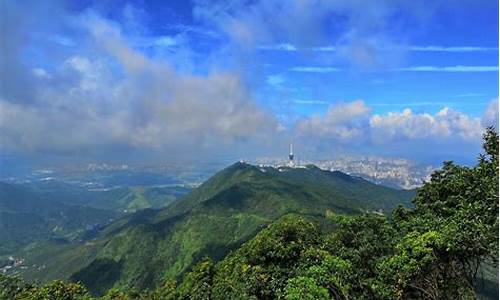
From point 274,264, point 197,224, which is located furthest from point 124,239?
point 274,264

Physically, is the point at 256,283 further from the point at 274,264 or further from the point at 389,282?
the point at 389,282

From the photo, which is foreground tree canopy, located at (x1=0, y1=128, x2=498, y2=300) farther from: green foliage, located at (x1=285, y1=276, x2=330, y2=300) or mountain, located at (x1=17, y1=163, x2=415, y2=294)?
mountain, located at (x1=17, y1=163, x2=415, y2=294)

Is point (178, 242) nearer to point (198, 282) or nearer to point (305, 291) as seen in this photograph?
point (198, 282)

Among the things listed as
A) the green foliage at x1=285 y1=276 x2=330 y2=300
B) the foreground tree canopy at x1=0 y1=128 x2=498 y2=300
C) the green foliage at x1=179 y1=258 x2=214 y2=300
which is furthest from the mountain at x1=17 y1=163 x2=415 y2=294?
the green foliage at x1=285 y1=276 x2=330 y2=300

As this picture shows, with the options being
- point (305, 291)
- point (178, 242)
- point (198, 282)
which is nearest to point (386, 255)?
point (305, 291)

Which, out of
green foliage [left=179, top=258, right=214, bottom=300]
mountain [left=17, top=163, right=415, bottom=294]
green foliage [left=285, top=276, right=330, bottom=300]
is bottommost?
mountain [left=17, top=163, right=415, bottom=294]

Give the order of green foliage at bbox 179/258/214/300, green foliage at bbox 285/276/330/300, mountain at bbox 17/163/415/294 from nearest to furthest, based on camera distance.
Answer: green foliage at bbox 285/276/330/300 < green foliage at bbox 179/258/214/300 < mountain at bbox 17/163/415/294

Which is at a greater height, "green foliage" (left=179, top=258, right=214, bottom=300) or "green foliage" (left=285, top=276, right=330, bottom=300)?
"green foliage" (left=285, top=276, right=330, bottom=300)

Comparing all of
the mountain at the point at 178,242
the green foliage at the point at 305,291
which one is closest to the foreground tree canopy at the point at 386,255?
the green foliage at the point at 305,291

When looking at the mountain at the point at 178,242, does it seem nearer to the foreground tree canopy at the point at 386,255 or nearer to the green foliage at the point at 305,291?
the foreground tree canopy at the point at 386,255
